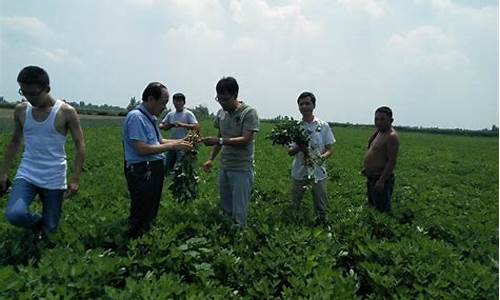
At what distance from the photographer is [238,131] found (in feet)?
16.3

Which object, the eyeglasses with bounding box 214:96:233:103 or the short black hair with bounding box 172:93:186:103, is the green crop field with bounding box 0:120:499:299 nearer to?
the eyeglasses with bounding box 214:96:233:103

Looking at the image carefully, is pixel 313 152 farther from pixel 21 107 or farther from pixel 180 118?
pixel 21 107

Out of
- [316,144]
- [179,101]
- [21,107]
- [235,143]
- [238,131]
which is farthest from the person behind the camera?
[179,101]

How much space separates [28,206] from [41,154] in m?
0.47

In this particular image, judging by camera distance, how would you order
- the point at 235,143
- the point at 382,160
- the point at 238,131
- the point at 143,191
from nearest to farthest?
1. the point at 143,191
2. the point at 235,143
3. the point at 238,131
4. the point at 382,160

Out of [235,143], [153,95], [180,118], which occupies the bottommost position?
[235,143]

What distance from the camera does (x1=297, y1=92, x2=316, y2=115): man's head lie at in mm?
5883

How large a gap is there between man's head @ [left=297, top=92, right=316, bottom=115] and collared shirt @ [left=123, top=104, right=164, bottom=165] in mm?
2204

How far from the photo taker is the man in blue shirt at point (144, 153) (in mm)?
4219

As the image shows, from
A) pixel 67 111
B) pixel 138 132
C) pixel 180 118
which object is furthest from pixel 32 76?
pixel 180 118

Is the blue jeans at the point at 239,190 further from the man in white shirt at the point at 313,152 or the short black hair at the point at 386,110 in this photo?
the short black hair at the point at 386,110

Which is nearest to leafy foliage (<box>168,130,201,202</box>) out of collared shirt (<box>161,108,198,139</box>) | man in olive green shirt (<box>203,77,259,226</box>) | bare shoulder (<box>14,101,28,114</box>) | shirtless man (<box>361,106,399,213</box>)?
man in olive green shirt (<box>203,77,259,226</box>)

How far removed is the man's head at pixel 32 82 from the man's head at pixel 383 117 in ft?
13.5

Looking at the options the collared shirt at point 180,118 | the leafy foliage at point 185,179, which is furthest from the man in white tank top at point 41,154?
the collared shirt at point 180,118
